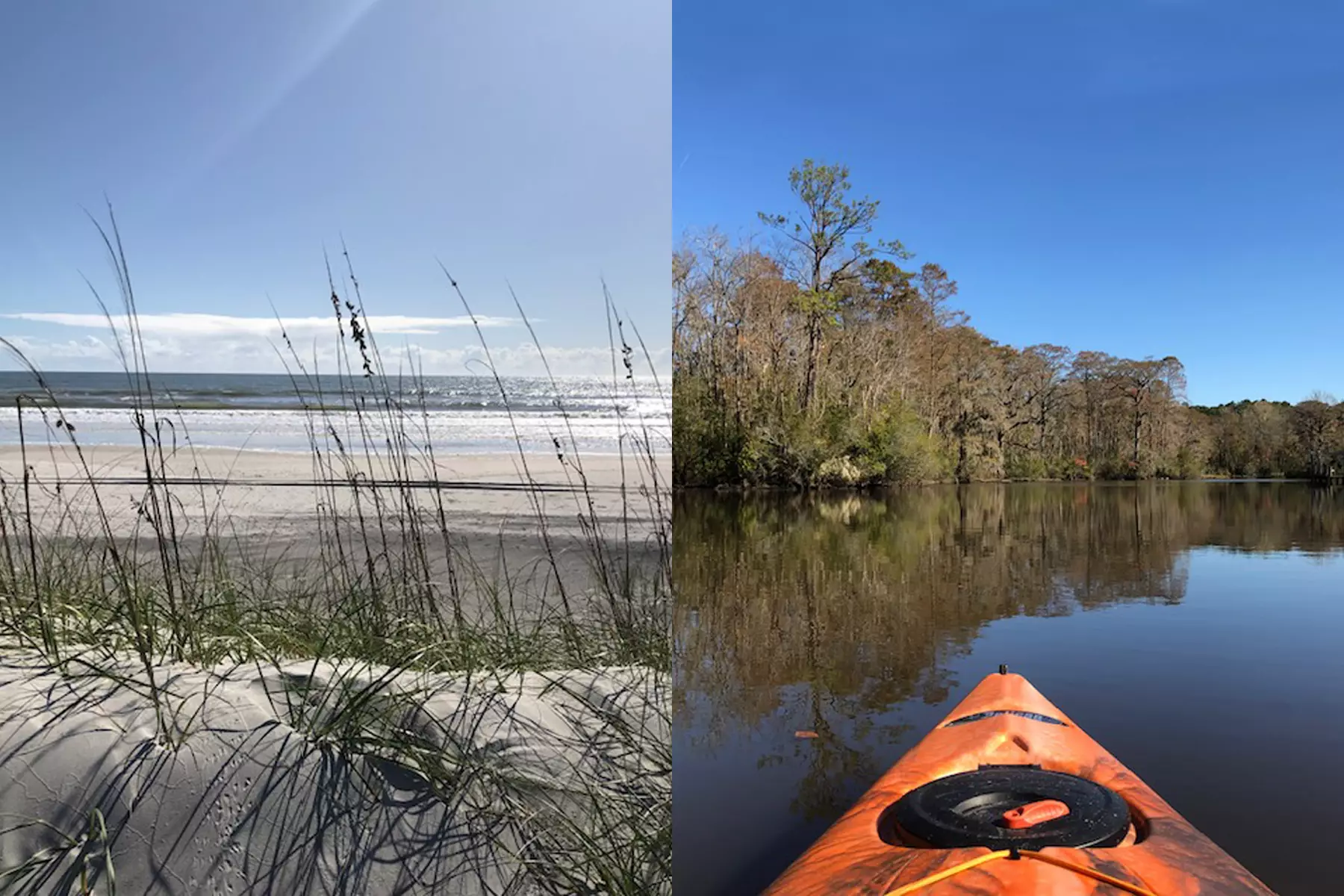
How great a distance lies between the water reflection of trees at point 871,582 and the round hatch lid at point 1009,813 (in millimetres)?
1173

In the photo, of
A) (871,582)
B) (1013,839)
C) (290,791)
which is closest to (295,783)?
(290,791)

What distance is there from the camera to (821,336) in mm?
15391

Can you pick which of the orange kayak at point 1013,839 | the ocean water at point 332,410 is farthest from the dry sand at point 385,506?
the orange kayak at point 1013,839

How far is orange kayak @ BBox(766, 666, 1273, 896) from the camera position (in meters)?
1.34

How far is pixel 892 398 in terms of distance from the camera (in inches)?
653

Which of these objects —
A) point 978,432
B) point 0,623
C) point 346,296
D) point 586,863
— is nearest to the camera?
point 586,863

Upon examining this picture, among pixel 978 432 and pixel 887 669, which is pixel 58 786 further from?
pixel 978 432

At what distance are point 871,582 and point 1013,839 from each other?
19.0 ft

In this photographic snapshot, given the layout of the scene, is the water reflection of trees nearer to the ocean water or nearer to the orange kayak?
the orange kayak

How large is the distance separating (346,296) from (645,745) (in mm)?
1158

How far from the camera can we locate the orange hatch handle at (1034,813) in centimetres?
145

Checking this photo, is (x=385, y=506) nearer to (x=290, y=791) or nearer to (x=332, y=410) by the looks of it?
(x=332, y=410)

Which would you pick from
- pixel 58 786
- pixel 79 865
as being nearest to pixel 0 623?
pixel 58 786

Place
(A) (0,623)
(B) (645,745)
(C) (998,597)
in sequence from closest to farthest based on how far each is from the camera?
(B) (645,745), (A) (0,623), (C) (998,597)
